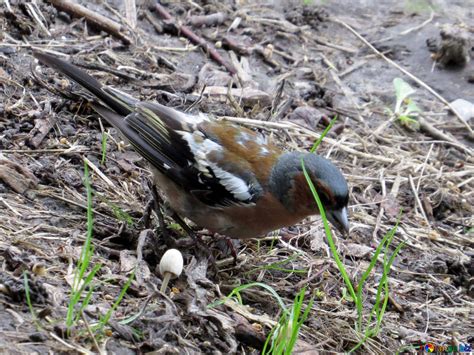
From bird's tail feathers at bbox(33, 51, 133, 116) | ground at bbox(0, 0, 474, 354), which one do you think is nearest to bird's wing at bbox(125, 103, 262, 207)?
bird's tail feathers at bbox(33, 51, 133, 116)

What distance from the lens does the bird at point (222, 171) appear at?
4531 millimetres

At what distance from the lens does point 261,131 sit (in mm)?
6188

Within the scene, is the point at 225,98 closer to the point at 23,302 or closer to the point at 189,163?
the point at 189,163

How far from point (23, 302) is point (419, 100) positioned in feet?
17.8

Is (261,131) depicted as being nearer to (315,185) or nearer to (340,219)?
(315,185)

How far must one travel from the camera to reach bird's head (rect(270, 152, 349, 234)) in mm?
4398

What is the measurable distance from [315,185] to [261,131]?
70.3 inches

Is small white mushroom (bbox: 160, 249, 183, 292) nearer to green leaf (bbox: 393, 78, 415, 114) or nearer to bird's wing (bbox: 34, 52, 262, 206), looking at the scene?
bird's wing (bbox: 34, 52, 262, 206)

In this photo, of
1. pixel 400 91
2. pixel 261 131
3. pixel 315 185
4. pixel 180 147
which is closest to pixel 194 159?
pixel 180 147

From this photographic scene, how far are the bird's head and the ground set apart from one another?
16.7 inches

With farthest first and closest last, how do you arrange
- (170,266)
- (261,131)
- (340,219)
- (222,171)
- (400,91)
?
(400,91)
(261,131)
(222,171)
(340,219)
(170,266)

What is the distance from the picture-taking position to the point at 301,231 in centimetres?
537

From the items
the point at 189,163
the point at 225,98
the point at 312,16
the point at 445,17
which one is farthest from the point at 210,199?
the point at 445,17

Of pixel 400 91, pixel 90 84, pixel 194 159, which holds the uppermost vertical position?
pixel 90 84
